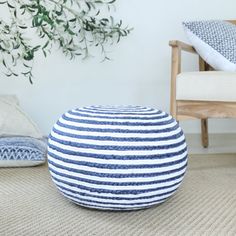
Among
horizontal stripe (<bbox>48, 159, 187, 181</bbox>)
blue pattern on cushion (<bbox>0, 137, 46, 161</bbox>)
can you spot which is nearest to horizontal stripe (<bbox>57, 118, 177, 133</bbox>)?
horizontal stripe (<bbox>48, 159, 187, 181</bbox>)

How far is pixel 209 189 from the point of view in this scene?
128cm

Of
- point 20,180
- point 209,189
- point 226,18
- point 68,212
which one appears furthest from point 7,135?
point 226,18

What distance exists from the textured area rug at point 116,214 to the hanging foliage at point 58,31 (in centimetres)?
91

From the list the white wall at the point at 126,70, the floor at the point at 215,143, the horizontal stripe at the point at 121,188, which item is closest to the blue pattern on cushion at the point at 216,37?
the white wall at the point at 126,70

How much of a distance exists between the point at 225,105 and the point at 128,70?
2.80 ft

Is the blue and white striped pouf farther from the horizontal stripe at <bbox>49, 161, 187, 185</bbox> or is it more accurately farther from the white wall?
the white wall

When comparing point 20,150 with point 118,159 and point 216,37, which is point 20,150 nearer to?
point 118,159

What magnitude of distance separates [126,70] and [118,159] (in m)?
1.26

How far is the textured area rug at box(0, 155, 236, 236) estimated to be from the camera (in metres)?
0.93

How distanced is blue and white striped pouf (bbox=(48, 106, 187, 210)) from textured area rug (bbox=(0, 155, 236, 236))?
4cm

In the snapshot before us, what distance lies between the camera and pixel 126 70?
2164mm

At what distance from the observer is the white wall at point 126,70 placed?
2.13 meters

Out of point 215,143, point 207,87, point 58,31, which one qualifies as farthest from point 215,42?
point 58,31

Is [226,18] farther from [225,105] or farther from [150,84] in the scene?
[225,105]
